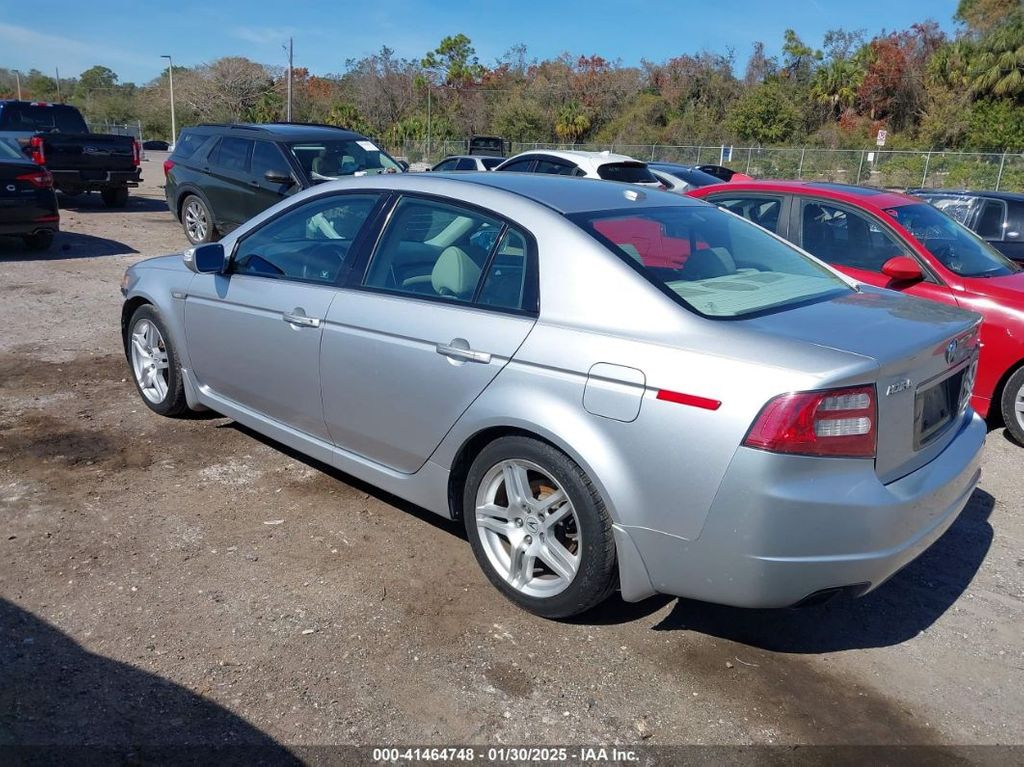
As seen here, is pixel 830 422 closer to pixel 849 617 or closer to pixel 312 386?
pixel 849 617

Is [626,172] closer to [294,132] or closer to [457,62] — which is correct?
[294,132]

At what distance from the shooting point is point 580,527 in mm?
3020

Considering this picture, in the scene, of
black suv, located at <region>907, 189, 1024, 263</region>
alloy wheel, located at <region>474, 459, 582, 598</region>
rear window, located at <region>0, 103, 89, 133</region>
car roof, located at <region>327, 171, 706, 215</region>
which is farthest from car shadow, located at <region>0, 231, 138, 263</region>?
black suv, located at <region>907, 189, 1024, 263</region>

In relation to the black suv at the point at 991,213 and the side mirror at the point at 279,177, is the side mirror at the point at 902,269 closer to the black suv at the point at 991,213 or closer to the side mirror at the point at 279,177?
the black suv at the point at 991,213

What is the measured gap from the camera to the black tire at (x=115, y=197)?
16.9 meters

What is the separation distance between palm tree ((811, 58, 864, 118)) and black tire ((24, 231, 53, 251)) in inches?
2249

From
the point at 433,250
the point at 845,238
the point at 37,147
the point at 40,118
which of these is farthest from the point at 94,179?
the point at 433,250

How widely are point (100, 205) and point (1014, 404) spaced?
57.3ft

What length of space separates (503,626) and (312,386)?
1.48 metres

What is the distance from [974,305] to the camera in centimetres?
543

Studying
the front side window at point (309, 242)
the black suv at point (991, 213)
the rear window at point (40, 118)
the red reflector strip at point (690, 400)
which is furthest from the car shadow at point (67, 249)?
the red reflector strip at point (690, 400)

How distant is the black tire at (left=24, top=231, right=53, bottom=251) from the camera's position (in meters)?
11.5

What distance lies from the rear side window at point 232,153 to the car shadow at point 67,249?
1873mm

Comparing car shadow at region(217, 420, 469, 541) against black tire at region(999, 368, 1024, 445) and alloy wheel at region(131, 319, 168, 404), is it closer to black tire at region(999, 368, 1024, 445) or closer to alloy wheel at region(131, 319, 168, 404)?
alloy wheel at region(131, 319, 168, 404)
